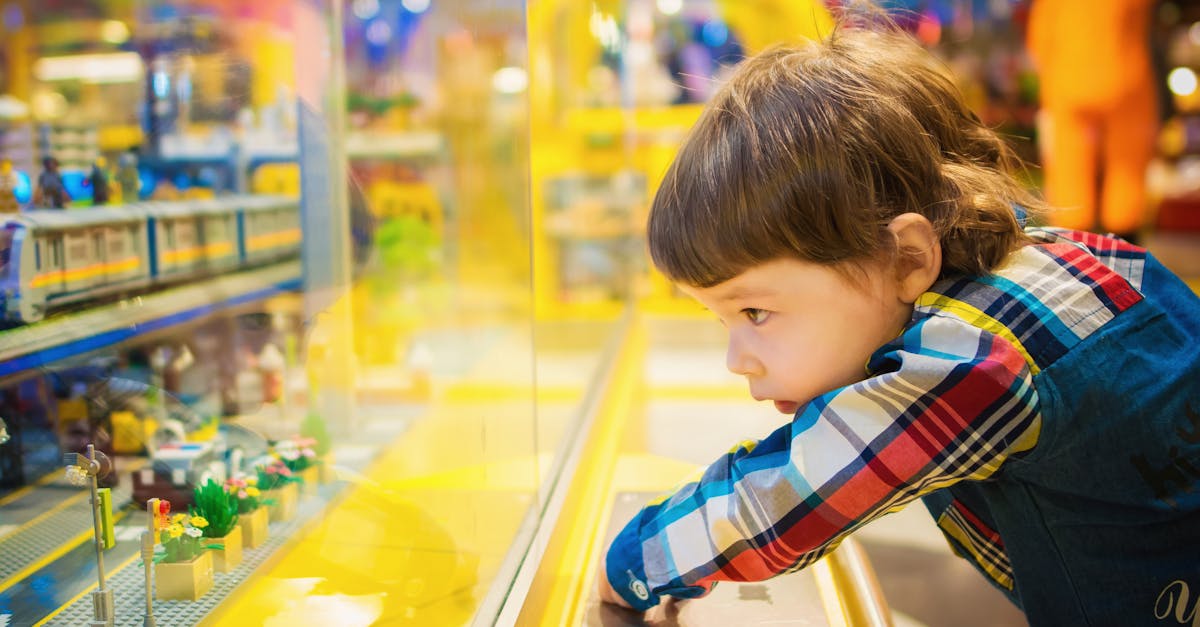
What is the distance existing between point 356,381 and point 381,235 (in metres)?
0.52

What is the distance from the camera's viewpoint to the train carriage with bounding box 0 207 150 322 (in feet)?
2.51

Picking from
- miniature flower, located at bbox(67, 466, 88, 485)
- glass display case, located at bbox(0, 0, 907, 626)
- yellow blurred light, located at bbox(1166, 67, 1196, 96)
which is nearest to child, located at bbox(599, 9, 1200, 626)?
glass display case, located at bbox(0, 0, 907, 626)

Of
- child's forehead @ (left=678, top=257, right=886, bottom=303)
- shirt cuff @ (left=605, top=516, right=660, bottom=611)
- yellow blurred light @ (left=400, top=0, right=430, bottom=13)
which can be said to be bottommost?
shirt cuff @ (left=605, top=516, right=660, bottom=611)

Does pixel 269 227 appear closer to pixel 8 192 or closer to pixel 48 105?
pixel 48 105

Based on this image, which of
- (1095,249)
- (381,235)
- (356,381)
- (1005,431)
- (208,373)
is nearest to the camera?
(1005,431)

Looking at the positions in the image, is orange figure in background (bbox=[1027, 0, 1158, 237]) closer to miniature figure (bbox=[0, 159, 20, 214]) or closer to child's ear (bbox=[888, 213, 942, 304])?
child's ear (bbox=[888, 213, 942, 304])

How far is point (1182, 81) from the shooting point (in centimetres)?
420

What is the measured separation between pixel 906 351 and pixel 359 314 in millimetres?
1227

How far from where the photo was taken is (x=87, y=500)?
2.29ft

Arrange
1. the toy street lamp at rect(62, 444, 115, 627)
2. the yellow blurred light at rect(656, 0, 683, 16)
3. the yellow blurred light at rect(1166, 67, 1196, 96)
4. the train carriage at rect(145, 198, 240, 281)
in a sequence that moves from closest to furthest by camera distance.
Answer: the toy street lamp at rect(62, 444, 115, 627)
the train carriage at rect(145, 198, 240, 281)
the yellow blurred light at rect(656, 0, 683, 16)
the yellow blurred light at rect(1166, 67, 1196, 96)

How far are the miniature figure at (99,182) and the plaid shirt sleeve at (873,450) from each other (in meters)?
0.72

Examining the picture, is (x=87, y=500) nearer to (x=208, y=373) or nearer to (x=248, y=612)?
(x=248, y=612)

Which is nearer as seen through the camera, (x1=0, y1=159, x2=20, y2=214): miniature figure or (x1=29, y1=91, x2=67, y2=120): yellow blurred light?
(x1=0, y1=159, x2=20, y2=214): miniature figure

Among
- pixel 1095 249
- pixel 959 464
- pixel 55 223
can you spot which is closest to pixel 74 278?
pixel 55 223
